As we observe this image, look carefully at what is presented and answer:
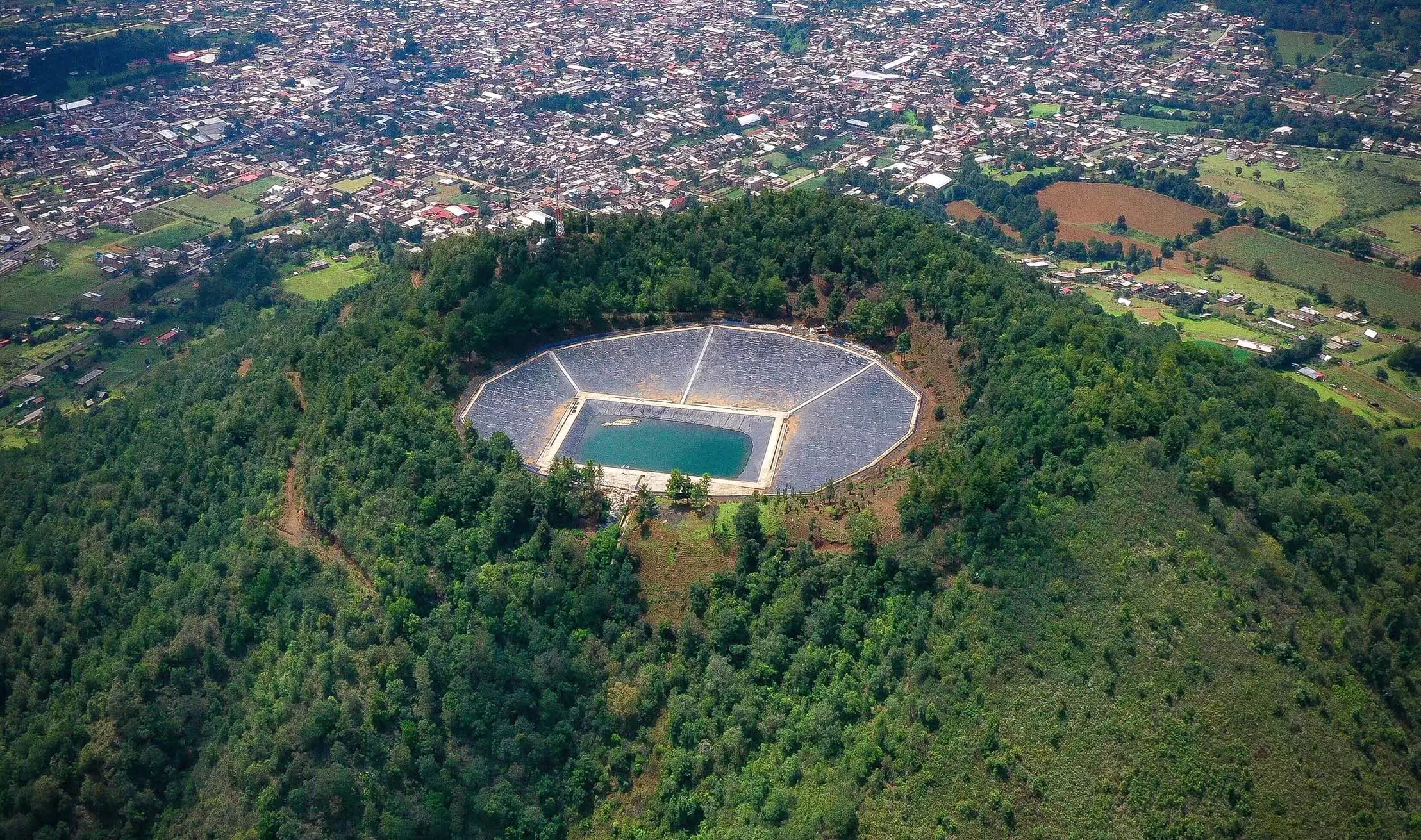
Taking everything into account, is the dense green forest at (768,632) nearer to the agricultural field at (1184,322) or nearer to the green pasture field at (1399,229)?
the agricultural field at (1184,322)

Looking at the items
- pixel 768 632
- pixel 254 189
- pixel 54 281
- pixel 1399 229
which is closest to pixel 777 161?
pixel 254 189

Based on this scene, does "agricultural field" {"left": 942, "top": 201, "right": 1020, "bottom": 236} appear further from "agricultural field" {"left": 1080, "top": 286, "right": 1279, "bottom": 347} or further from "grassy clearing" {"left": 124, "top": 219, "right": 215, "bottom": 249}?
"grassy clearing" {"left": 124, "top": 219, "right": 215, "bottom": 249}

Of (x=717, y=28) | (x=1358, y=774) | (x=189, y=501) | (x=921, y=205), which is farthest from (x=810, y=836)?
(x=717, y=28)

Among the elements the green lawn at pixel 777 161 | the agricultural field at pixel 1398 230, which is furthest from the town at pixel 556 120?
the agricultural field at pixel 1398 230

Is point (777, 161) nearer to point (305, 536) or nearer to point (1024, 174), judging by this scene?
point (1024, 174)

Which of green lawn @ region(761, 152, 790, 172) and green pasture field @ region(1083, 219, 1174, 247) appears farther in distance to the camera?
green lawn @ region(761, 152, 790, 172)

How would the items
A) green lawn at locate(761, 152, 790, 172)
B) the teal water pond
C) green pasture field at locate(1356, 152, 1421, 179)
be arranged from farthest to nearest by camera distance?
green lawn at locate(761, 152, 790, 172) → green pasture field at locate(1356, 152, 1421, 179) → the teal water pond

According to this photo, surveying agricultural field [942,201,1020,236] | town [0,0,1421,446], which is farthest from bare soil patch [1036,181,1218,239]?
agricultural field [942,201,1020,236]
